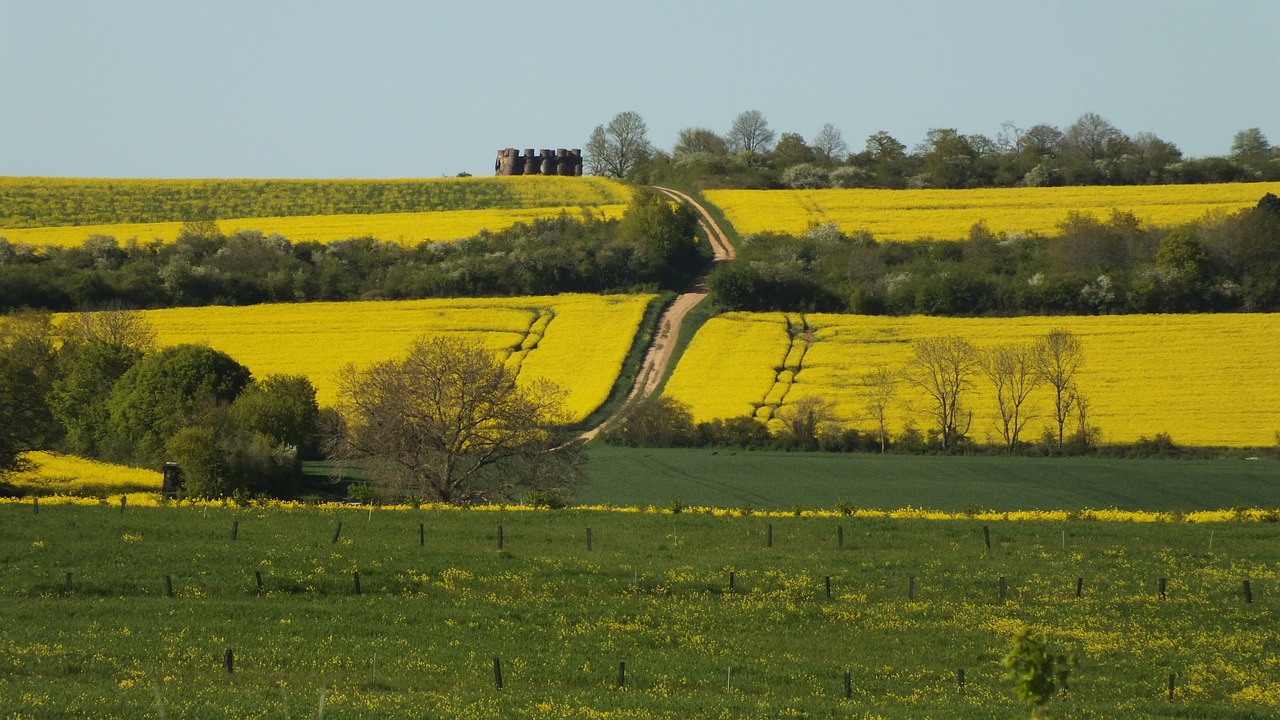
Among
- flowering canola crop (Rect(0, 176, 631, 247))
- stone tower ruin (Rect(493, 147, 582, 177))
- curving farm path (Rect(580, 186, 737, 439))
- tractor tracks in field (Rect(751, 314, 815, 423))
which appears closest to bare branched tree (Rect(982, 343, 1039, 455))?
tractor tracks in field (Rect(751, 314, 815, 423))

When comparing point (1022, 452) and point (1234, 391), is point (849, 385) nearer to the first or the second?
point (1022, 452)

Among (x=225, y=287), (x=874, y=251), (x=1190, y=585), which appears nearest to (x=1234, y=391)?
(x=874, y=251)

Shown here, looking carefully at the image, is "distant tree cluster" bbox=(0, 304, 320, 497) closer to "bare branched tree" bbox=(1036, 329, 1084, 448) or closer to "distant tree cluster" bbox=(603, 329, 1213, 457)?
"distant tree cluster" bbox=(603, 329, 1213, 457)

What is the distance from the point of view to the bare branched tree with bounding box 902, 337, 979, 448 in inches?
2269

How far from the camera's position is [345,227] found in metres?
95.2

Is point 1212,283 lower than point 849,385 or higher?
higher

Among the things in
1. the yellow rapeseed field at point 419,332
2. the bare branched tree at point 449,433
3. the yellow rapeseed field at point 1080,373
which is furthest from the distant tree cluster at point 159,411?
the yellow rapeseed field at point 1080,373

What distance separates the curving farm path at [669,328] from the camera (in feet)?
211

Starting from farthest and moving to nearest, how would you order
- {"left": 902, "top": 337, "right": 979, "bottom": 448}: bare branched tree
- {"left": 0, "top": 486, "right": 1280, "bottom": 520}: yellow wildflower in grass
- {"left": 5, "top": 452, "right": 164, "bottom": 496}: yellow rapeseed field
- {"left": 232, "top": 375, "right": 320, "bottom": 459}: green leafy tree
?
{"left": 902, "top": 337, "right": 979, "bottom": 448}: bare branched tree
{"left": 232, "top": 375, "right": 320, "bottom": 459}: green leafy tree
{"left": 5, "top": 452, "right": 164, "bottom": 496}: yellow rapeseed field
{"left": 0, "top": 486, "right": 1280, "bottom": 520}: yellow wildflower in grass

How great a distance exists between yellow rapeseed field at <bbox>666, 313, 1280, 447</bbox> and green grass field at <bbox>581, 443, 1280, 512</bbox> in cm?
550

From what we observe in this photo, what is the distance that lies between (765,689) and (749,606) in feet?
18.7

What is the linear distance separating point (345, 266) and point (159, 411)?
3441cm

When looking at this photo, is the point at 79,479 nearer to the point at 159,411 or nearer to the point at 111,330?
the point at 159,411

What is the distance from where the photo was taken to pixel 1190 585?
2867 centimetres
